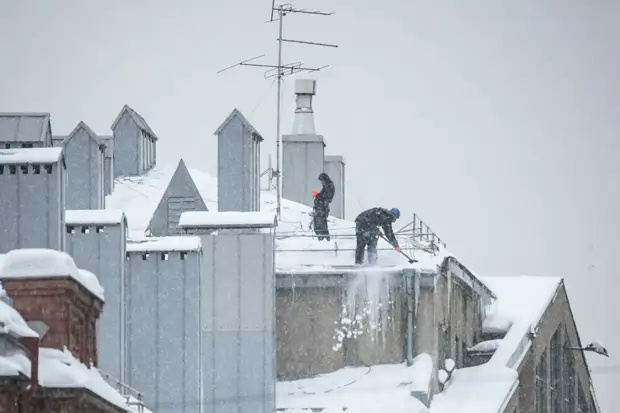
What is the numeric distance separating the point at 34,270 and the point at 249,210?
24353mm

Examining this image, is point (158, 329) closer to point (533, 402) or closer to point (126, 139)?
point (126, 139)

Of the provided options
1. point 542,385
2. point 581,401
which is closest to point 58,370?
point 542,385

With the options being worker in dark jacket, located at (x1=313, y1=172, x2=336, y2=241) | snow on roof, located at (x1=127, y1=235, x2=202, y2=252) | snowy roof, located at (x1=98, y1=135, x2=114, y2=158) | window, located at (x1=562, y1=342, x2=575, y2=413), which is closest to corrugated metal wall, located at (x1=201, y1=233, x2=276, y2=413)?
snow on roof, located at (x1=127, y1=235, x2=202, y2=252)

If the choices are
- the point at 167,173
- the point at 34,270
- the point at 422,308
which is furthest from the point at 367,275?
the point at 34,270

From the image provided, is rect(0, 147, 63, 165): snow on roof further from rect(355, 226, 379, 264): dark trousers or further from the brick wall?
rect(355, 226, 379, 264): dark trousers

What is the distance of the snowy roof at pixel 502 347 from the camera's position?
2324 inches

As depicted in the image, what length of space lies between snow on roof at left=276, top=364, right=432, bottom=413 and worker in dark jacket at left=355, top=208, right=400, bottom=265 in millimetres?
2478

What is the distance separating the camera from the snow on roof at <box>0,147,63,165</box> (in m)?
36.6

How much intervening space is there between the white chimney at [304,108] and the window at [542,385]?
28.6 ft

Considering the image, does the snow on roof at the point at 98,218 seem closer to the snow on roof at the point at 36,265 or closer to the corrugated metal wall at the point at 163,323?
the corrugated metal wall at the point at 163,323

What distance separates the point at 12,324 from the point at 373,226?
1132 inches

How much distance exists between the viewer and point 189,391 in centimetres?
4362

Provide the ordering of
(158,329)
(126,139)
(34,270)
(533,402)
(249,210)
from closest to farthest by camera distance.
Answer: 1. (34,270)
2. (158,329)
3. (249,210)
4. (126,139)
5. (533,402)

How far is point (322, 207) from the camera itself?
58844 mm
